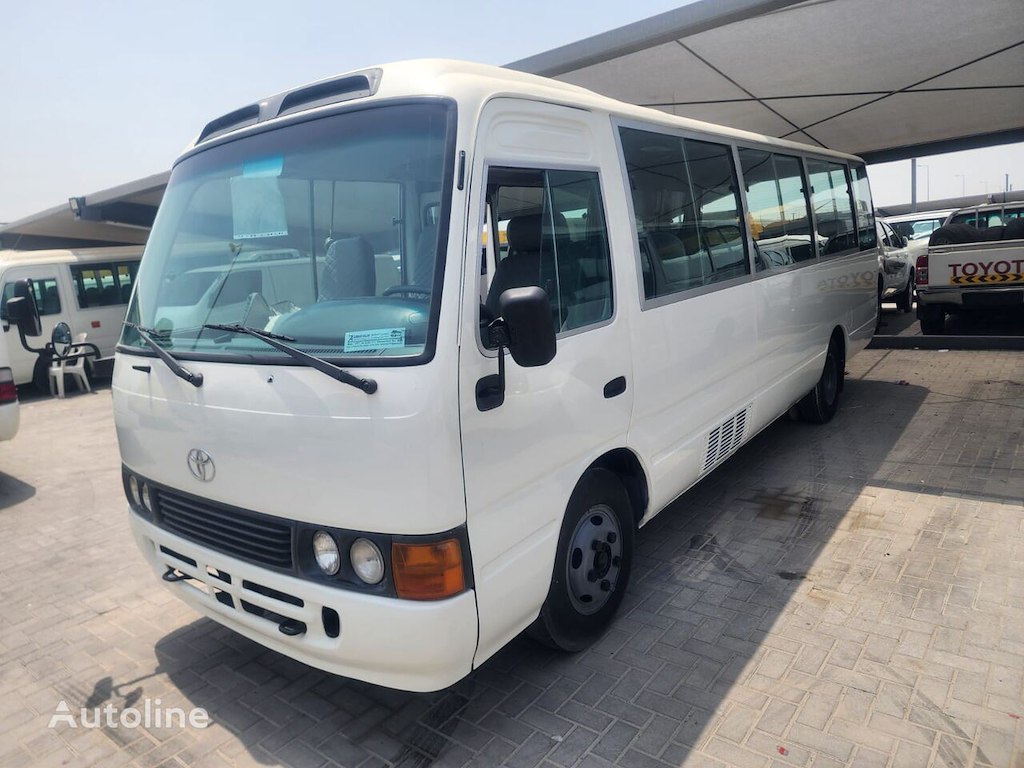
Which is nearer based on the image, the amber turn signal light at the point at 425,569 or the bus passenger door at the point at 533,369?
the amber turn signal light at the point at 425,569

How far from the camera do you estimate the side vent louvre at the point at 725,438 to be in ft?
14.6

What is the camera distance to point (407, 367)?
2340mm

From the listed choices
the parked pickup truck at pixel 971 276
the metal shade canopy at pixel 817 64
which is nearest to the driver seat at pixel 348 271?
the metal shade canopy at pixel 817 64

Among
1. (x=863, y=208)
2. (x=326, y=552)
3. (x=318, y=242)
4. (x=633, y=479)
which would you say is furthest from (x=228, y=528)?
(x=863, y=208)

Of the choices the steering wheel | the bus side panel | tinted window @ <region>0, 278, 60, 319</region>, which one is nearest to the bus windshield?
the steering wheel

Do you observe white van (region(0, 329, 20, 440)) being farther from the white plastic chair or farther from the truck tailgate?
the truck tailgate

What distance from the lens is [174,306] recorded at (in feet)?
10.3

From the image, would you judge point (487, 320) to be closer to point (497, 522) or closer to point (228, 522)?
→ point (497, 522)

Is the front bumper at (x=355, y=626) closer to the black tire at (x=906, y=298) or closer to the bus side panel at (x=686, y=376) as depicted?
the bus side panel at (x=686, y=376)

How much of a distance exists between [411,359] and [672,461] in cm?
207

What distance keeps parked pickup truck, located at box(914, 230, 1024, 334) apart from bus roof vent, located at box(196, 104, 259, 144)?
10700mm

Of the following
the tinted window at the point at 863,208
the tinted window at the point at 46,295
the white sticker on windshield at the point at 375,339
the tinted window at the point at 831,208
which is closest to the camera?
the white sticker on windshield at the point at 375,339

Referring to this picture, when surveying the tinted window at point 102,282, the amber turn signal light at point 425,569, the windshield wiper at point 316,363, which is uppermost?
the tinted window at point 102,282

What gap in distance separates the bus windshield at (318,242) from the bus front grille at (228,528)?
2.02 ft
